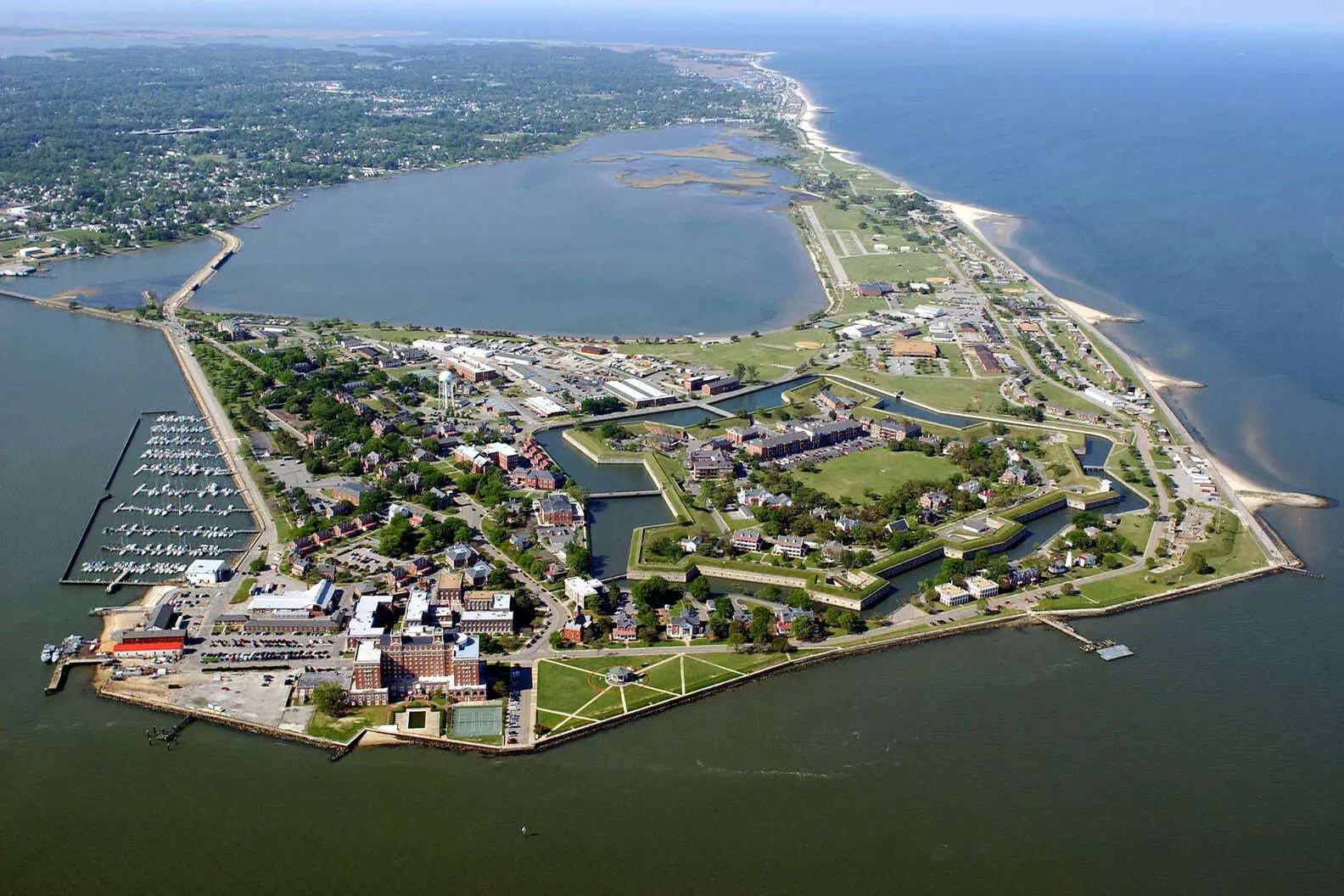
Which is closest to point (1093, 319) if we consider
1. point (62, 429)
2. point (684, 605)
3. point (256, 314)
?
point (684, 605)

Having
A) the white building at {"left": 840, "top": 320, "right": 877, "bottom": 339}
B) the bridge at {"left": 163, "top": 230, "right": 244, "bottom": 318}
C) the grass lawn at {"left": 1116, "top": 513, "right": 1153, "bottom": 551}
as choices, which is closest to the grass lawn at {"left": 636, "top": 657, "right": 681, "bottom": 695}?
the grass lawn at {"left": 1116, "top": 513, "right": 1153, "bottom": 551}

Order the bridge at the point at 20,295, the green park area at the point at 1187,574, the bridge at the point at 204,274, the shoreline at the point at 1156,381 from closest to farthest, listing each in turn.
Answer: the green park area at the point at 1187,574, the shoreline at the point at 1156,381, the bridge at the point at 204,274, the bridge at the point at 20,295

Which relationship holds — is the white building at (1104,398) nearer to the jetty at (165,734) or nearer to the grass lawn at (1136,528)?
the grass lawn at (1136,528)

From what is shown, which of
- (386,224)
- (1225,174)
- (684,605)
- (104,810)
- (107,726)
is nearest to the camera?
(104,810)

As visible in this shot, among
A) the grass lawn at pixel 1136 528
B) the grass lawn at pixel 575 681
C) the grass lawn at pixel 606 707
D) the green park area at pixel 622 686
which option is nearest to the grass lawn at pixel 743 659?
the green park area at pixel 622 686

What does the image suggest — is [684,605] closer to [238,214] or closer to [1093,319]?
[1093,319]
